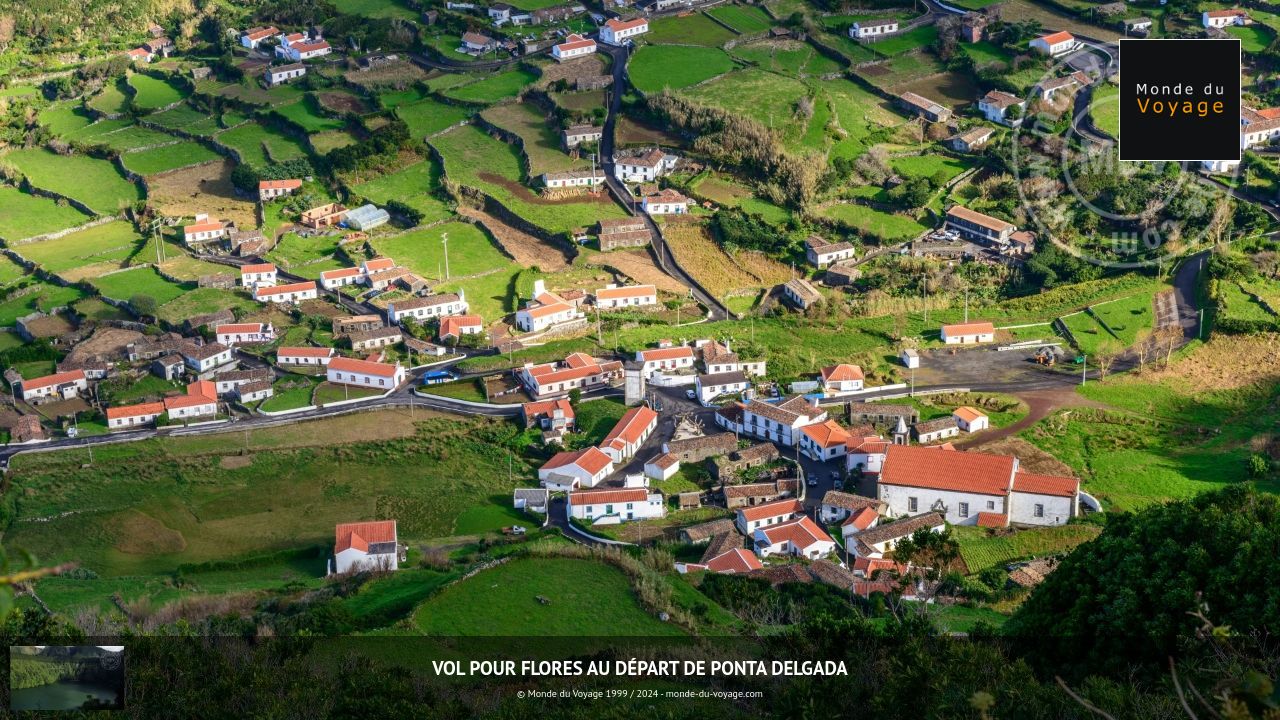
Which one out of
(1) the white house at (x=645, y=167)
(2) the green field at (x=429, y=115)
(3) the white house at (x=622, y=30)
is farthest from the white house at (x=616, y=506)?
(3) the white house at (x=622, y=30)

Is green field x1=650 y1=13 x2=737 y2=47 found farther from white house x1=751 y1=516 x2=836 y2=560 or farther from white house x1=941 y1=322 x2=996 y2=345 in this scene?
white house x1=751 y1=516 x2=836 y2=560

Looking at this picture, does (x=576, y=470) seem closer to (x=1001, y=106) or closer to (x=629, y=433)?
(x=629, y=433)

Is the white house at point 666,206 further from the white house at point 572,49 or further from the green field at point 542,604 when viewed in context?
the green field at point 542,604

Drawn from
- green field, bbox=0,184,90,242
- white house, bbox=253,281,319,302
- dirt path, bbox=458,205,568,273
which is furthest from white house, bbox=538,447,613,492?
green field, bbox=0,184,90,242

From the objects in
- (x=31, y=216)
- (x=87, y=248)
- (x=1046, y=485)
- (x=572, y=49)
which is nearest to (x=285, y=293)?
(x=87, y=248)

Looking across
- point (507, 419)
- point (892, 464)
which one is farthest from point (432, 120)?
point (892, 464)

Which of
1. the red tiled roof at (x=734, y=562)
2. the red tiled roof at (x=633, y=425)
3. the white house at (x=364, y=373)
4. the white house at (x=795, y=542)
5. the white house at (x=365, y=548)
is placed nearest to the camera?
the red tiled roof at (x=734, y=562)
